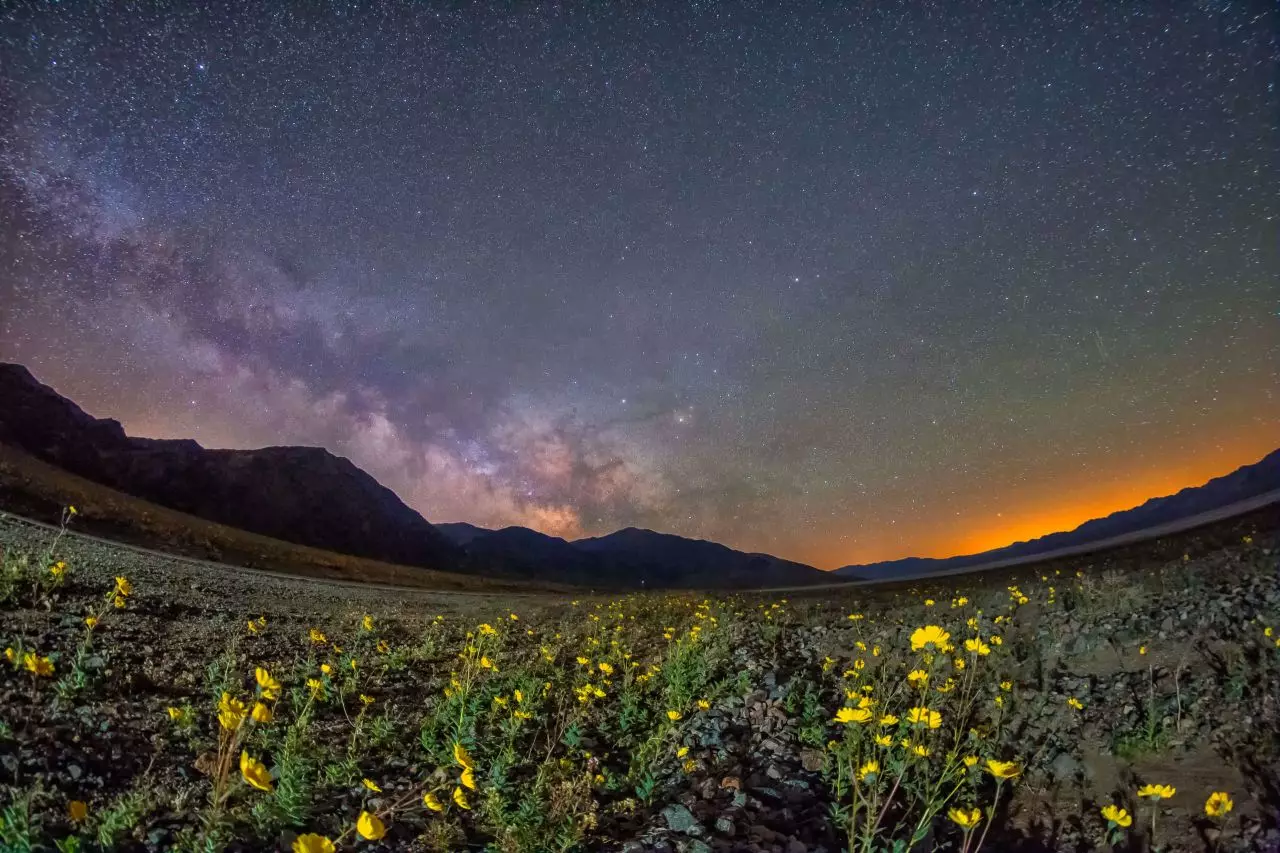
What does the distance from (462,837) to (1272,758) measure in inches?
251

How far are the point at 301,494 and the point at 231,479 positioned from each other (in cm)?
966

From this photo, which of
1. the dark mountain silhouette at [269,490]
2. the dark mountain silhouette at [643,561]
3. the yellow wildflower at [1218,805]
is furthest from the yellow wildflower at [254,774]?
the dark mountain silhouette at [643,561]

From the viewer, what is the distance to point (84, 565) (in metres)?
9.89

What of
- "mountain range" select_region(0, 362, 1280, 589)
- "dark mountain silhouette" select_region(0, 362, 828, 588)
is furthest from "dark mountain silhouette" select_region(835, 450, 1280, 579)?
"dark mountain silhouette" select_region(0, 362, 828, 588)

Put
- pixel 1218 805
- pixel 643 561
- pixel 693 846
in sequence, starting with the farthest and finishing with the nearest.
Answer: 1. pixel 643 561
2. pixel 693 846
3. pixel 1218 805

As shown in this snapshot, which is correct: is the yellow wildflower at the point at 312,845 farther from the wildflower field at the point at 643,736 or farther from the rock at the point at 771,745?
the rock at the point at 771,745

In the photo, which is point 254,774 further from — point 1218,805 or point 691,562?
point 691,562

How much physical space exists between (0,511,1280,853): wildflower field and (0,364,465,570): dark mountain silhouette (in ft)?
238

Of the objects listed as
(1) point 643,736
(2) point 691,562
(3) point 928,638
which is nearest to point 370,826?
(1) point 643,736

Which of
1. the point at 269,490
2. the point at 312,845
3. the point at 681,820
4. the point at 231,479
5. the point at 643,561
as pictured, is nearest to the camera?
the point at 312,845

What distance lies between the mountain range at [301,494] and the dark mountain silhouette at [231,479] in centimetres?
17

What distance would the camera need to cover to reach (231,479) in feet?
246

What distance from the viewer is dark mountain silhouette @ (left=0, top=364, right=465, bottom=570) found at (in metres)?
61.4

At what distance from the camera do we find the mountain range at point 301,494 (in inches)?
2457
